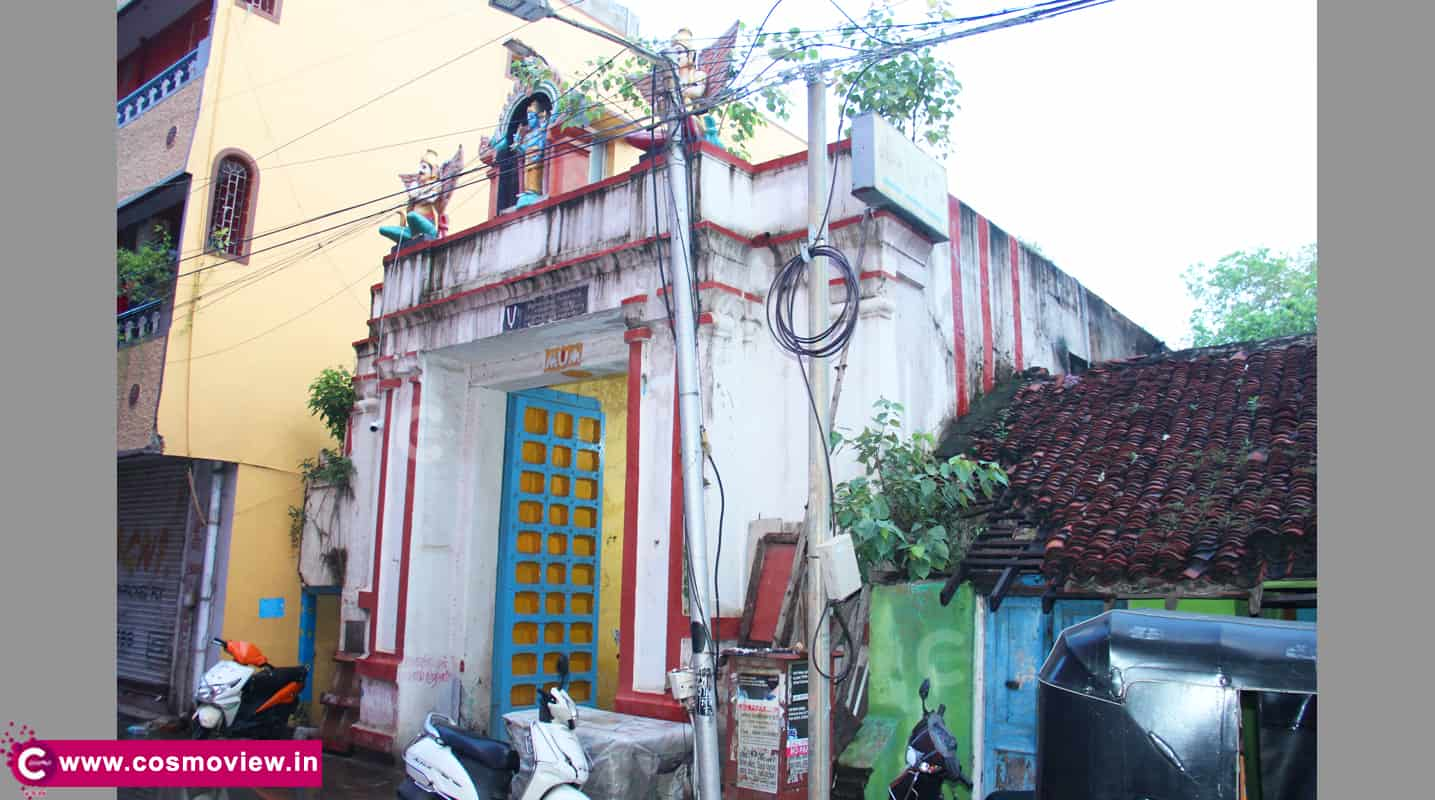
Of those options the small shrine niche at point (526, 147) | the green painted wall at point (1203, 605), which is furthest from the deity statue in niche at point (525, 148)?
the green painted wall at point (1203, 605)

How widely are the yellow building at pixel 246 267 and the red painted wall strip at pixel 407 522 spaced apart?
7.35 ft

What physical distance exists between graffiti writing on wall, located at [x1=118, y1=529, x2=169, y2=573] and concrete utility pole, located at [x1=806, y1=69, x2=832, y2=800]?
1239cm

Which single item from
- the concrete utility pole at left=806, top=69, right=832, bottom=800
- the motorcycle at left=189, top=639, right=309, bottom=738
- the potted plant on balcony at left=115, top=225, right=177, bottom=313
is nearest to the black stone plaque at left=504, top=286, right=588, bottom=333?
the concrete utility pole at left=806, top=69, right=832, bottom=800

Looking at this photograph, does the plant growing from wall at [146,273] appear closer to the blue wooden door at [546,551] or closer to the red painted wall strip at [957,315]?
the blue wooden door at [546,551]

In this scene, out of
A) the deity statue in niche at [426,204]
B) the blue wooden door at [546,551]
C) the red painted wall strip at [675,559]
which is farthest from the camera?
the deity statue in niche at [426,204]

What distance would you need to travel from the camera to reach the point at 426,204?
1285 centimetres

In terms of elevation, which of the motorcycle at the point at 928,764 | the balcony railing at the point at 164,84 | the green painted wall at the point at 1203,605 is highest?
the balcony railing at the point at 164,84

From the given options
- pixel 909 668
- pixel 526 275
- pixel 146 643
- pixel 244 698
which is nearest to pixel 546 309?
pixel 526 275

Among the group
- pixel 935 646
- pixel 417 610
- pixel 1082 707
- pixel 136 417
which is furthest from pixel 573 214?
pixel 136 417

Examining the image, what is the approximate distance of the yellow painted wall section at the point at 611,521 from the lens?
13719 millimetres

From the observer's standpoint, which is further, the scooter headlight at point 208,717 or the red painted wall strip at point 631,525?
the red painted wall strip at point 631,525

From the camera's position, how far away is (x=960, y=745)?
7.52m

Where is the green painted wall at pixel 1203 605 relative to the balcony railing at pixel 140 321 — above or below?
below

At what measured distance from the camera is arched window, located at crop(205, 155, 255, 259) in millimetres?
14773
